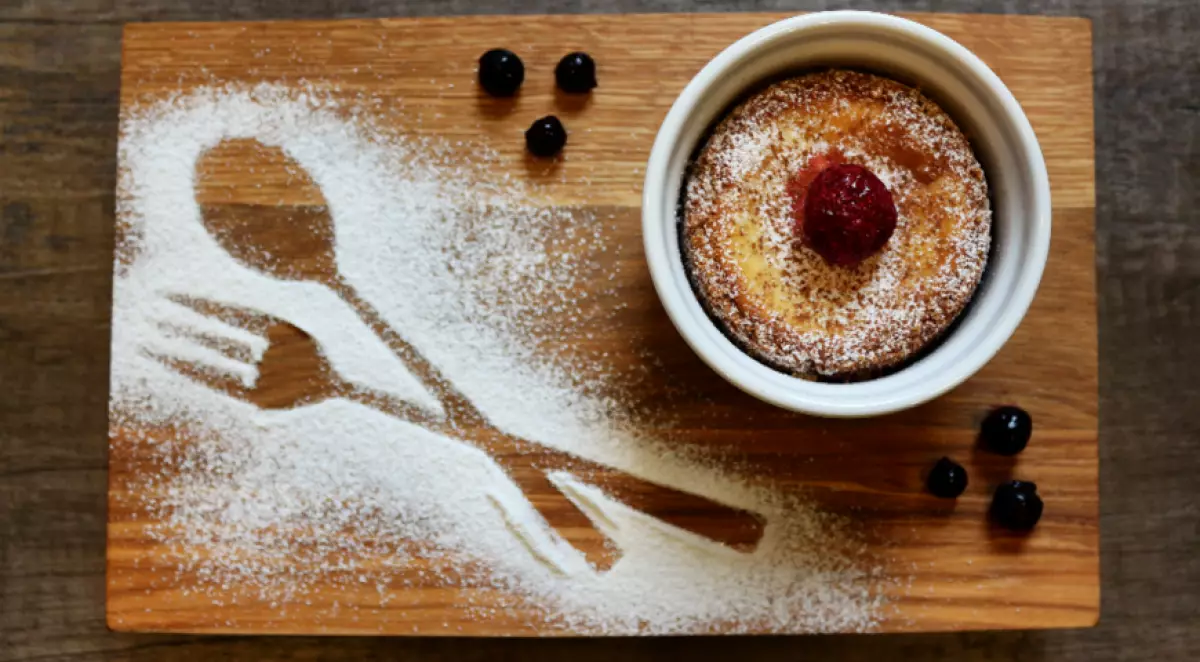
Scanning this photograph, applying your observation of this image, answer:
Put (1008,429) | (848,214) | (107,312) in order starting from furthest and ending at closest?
(107,312), (1008,429), (848,214)

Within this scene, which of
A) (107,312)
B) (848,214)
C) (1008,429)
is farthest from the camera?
(107,312)

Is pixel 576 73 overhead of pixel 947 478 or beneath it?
overhead

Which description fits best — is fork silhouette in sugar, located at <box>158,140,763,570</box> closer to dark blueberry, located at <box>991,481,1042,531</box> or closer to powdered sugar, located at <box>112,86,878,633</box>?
powdered sugar, located at <box>112,86,878,633</box>

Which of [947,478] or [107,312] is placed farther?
[107,312]

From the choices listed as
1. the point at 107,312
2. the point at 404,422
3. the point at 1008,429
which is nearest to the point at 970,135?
the point at 1008,429

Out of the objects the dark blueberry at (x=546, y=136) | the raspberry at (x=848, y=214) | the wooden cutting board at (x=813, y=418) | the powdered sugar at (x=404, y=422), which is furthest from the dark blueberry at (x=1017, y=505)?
the dark blueberry at (x=546, y=136)

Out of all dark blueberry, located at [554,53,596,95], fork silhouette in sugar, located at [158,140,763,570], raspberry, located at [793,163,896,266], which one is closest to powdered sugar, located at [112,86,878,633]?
fork silhouette in sugar, located at [158,140,763,570]

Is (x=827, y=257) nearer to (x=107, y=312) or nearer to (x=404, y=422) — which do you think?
(x=404, y=422)

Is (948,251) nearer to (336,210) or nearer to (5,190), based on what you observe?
(336,210)
